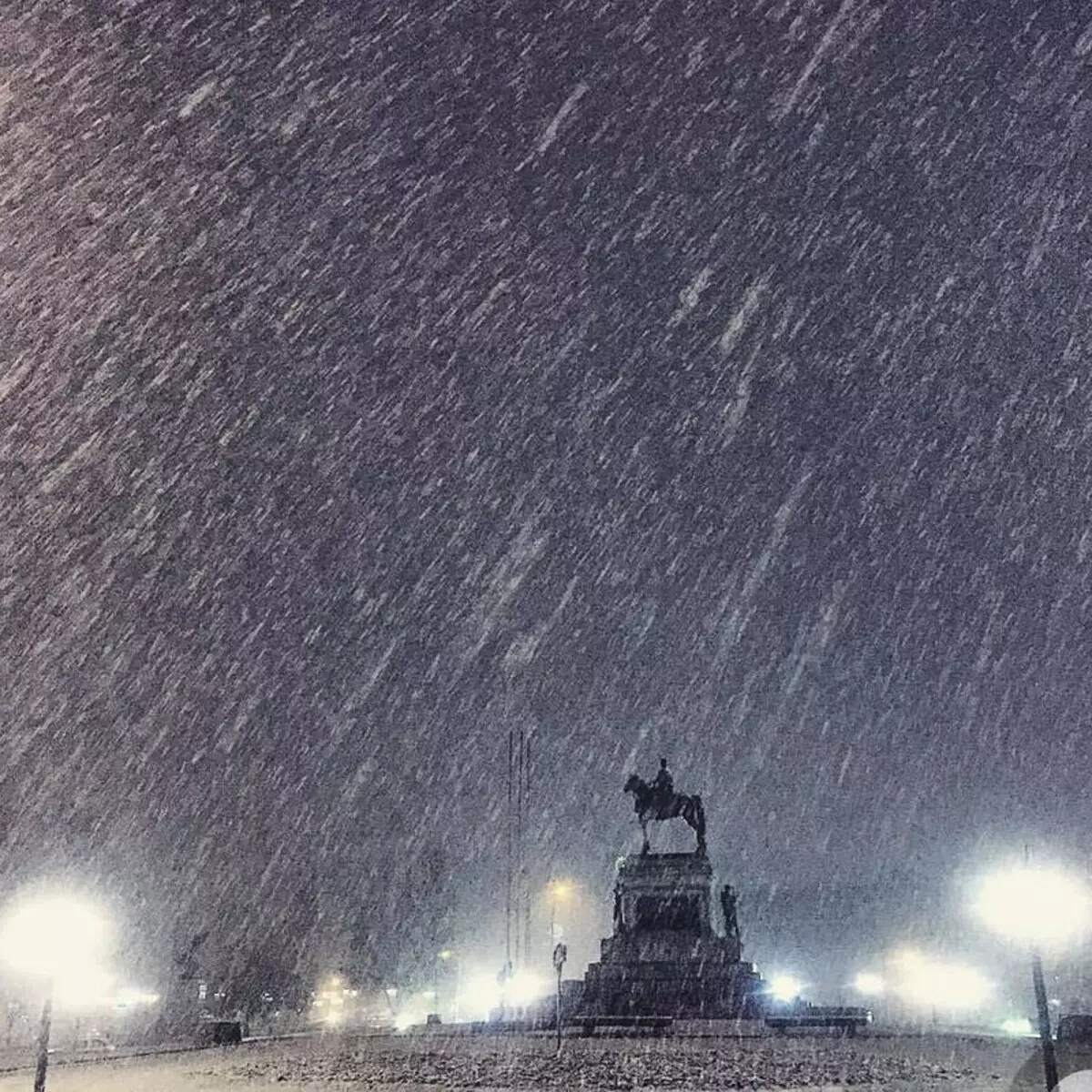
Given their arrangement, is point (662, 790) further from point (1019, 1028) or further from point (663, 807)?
point (1019, 1028)

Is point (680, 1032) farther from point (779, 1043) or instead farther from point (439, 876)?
point (439, 876)

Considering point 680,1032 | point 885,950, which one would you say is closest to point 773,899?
point 885,950

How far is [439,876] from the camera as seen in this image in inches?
3649

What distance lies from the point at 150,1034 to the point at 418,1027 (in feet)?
33.1

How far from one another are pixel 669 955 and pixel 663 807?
18.8 feet

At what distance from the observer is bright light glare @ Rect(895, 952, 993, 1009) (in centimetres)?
6644

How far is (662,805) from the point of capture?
39.4m

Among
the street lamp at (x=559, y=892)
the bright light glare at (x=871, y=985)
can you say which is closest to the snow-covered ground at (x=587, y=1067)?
the street lamp at (x=559, y=892)

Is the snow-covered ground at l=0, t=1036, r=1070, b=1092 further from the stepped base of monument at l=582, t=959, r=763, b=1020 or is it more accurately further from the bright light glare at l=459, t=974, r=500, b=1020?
the bright light glare at l=459, t=974, r=500, b=1020

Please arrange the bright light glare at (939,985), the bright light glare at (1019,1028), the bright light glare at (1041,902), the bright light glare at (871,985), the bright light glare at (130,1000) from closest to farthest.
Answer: the bright light glare at (1041,902), the bright light glare at (1019,1028), the bright light glare at (130,1000), the bright light glare at (939,985), the bright light glare at (871,985)

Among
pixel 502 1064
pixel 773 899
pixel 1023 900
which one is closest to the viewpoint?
pixel 1023 900

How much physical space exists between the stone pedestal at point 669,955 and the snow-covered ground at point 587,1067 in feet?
22.2

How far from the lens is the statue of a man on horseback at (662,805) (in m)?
39.2

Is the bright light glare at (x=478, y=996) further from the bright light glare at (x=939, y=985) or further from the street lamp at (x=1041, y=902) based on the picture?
the street lamp at (x=1041, y=902)
